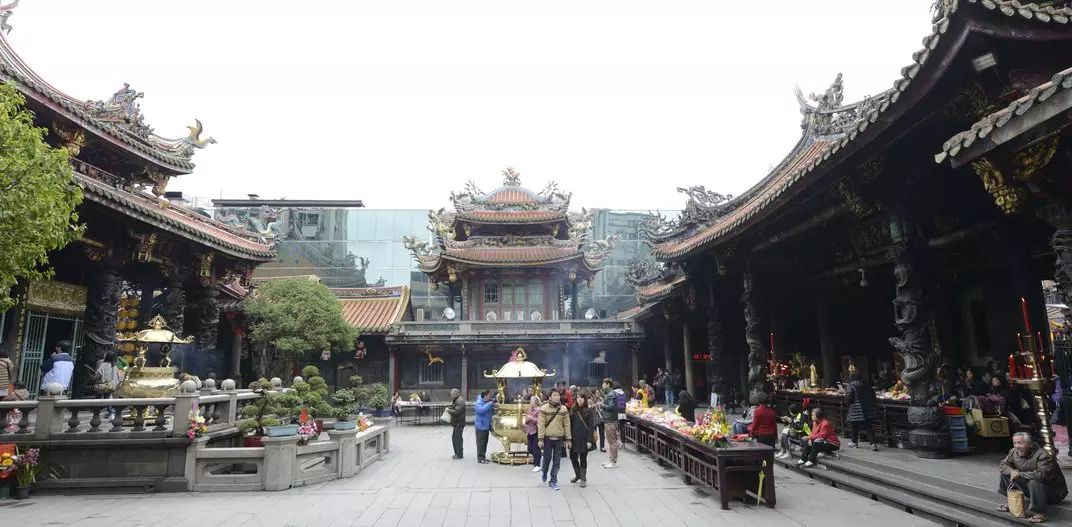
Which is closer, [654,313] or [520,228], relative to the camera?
[654,313]

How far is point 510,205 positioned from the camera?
27.9m

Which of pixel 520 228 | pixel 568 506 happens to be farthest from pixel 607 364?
pixel 568 506

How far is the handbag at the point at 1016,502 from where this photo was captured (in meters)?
5.36

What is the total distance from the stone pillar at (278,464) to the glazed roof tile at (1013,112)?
8.90 meters

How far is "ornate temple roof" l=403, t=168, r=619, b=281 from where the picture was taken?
25225 mm

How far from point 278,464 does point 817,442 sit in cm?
823

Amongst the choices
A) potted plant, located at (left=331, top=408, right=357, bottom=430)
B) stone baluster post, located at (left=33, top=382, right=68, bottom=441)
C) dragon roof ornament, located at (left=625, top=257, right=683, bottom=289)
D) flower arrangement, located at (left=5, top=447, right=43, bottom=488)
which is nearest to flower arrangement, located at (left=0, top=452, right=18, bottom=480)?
flower arrangement, located at (left=5, top=447, right=43, bottom=488)

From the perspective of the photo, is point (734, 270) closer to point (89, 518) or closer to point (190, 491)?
point (190, 491)

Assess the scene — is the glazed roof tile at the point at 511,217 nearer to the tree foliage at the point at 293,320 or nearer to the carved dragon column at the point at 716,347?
Answer: the tree foliage at the point at 293,320

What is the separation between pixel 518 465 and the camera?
1070 cm

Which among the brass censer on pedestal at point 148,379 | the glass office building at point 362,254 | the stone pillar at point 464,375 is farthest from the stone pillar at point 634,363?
the brass censer on pedestal at point 148,379

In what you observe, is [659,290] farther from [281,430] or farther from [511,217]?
[281,430]

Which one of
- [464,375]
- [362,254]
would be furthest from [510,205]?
[362,254]

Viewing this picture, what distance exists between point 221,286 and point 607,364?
48.3 ft
